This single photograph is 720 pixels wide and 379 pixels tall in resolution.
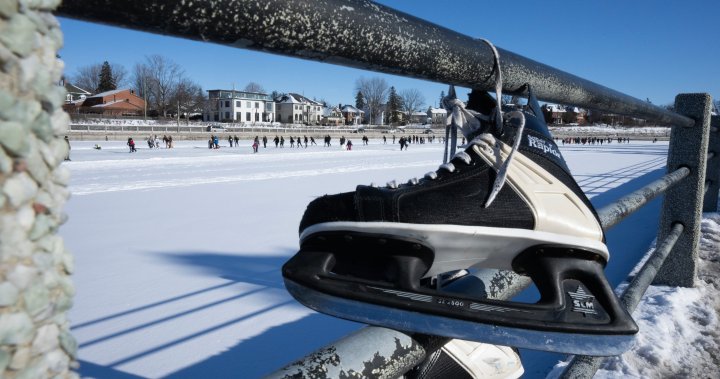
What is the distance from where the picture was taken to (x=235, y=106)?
8325 cm

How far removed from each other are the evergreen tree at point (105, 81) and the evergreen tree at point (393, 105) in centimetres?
5271

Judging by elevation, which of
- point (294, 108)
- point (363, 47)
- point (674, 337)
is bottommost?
point (674, 337)

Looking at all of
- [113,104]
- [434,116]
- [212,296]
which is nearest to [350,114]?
[113,104]

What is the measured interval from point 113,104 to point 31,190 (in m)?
76.7

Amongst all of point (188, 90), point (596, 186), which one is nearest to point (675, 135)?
point (596, 186)

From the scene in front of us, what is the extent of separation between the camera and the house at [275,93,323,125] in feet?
307

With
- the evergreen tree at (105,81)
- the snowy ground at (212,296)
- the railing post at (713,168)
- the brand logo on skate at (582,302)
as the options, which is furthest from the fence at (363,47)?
the evergreen tree at (105,81)

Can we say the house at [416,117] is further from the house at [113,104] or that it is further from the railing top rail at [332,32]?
the railing top rail at [332,32]

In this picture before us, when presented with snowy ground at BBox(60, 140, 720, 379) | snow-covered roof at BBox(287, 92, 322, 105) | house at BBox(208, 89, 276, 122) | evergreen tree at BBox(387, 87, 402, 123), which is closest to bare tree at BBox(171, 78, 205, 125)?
house at BBox(208, 89, 276, 122)

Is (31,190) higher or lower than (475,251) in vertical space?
higher

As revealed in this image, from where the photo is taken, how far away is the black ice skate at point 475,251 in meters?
0.79

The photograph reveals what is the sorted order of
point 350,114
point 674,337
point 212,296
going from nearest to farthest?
1. point 674,337
2. point 212,296
3. point 350,114

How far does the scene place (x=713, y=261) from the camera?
13.7ft

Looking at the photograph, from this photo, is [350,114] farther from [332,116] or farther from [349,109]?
[332,116]
